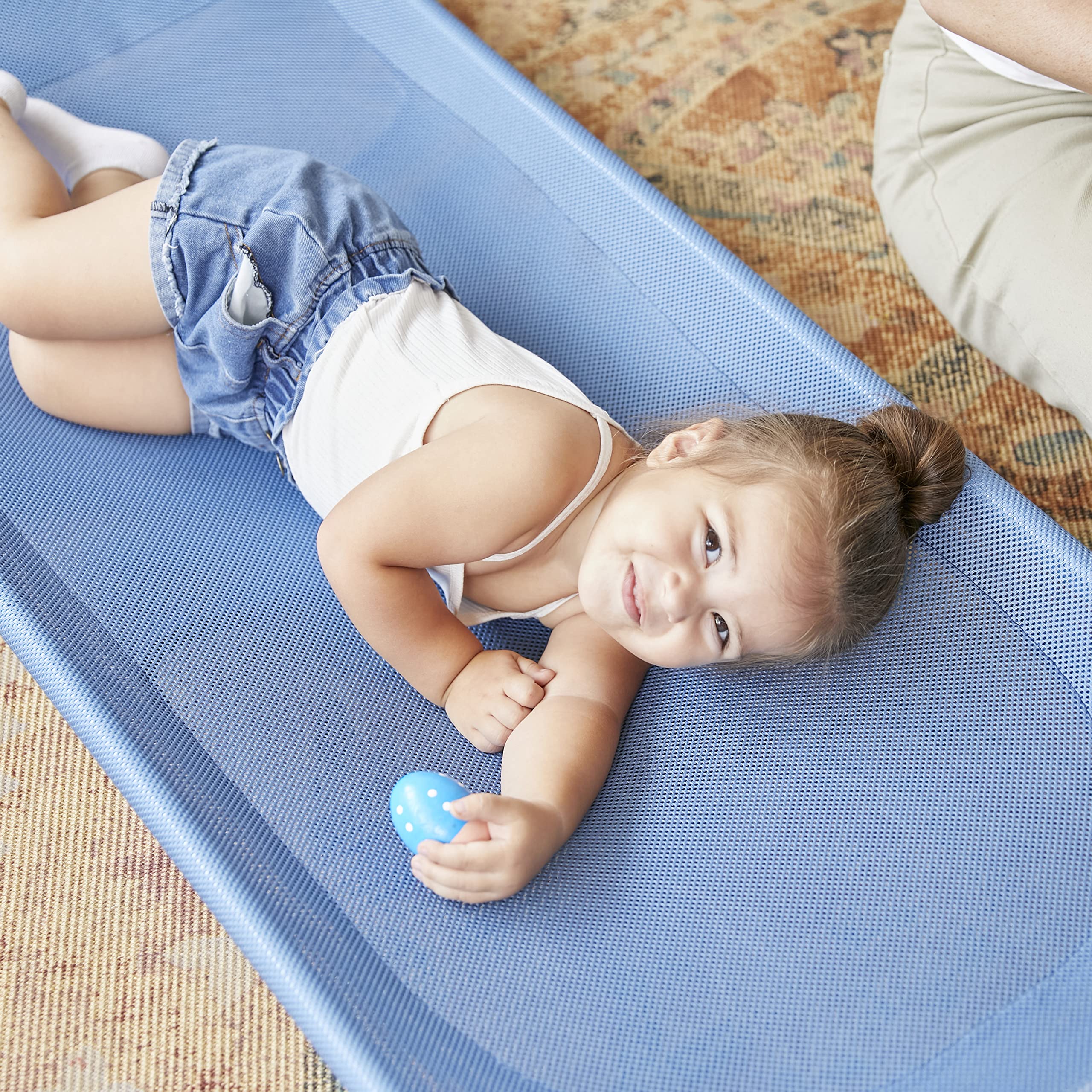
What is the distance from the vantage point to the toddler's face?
89cm

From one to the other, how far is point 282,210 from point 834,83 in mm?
1223

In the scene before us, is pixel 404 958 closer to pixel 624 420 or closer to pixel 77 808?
pixel 77 808

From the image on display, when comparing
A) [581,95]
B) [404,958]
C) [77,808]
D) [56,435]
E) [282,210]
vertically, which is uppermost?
[282,210]

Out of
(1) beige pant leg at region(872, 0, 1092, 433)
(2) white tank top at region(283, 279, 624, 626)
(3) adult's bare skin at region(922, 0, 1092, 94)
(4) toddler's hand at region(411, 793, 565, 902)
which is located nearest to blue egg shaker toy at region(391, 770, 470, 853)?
→ (4) toddler's hand at region(411, 793, 565, 902)

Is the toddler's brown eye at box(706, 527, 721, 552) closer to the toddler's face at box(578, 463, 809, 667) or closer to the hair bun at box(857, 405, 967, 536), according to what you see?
the toddler's face at box(578, 463, 809, 667)

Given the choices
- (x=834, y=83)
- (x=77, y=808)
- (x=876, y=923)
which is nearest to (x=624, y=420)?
(x=876, y=923)

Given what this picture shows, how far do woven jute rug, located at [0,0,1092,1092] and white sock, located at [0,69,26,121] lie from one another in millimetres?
667

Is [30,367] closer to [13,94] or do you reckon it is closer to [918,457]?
[13,94]

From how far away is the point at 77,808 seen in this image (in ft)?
3.91

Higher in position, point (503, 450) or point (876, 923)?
point (503, 450)

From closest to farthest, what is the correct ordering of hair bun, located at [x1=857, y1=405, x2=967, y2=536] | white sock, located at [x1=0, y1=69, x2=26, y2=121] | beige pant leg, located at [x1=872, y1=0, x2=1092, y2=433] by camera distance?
hair bun, located at [x1=857, y1=405, x2=967, y2=536]
beige pant leg, located at [x1=872, y1=0, x2=1092, y2=433]
white sock, located at [x1=0, y1=69, x2=26, y2=121]

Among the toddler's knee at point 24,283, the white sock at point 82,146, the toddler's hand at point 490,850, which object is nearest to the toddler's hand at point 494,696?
the toddler's hand at point 490,850

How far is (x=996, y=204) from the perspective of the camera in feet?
3.99

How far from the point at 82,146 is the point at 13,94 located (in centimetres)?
9
